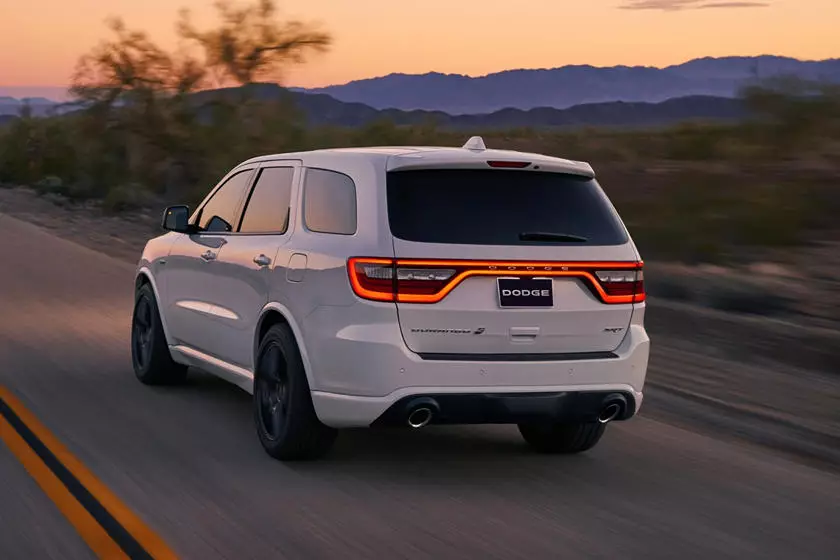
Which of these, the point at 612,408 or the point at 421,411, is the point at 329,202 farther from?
the point at 612,408

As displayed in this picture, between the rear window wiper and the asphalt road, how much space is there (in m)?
1.35

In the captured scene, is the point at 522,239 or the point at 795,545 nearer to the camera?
the point at 795,545

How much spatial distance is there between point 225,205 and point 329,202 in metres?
1.88

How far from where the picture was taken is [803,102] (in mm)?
22656

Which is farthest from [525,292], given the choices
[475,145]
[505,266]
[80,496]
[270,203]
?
[80,496]

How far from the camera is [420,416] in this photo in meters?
7.23

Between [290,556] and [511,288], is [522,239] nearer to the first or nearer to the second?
[511,288]

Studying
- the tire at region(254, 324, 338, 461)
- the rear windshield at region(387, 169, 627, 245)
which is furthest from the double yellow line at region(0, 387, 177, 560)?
the rear windshield at region(387, 169, 627, 245)

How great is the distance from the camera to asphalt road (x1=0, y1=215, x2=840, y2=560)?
6.27 m

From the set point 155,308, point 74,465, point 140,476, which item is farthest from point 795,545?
point 155,308

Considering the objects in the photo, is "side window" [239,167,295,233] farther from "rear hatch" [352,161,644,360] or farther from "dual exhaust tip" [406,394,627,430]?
"dual exhaust tip" [406,394,627,430]

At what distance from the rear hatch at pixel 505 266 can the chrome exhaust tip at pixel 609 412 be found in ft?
1.02

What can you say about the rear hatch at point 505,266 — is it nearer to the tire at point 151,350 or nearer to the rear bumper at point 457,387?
the rear bumper at point 457,387

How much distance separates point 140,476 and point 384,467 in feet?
4.53
